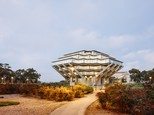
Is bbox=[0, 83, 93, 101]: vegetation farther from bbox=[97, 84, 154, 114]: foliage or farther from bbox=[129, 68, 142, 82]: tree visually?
bbox=[129, 68, 142, 82]: tree

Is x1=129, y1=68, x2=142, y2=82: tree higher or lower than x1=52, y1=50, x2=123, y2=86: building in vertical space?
lower

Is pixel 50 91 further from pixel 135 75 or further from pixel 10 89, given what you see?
pixel 135 75

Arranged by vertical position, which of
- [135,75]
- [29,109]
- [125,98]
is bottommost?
[29,109]

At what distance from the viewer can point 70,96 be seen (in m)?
21.3

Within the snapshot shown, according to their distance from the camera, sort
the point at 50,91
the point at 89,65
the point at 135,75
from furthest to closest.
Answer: the point at 135,75
the point at 89,65
the point at 50,91

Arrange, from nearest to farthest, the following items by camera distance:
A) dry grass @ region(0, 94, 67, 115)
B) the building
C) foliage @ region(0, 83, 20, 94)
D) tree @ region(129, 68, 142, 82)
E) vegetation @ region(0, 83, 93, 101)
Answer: dry grass @ region(0, 94, 67, 115) < vegetation @ region(0, 83, 93, 101) < foliage @ region(0, 83, 20, 94) < the building < tree @ region(129, 68, 142, 82)

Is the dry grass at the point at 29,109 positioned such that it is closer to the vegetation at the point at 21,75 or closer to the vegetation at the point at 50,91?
the vegetation at the point at 50,91

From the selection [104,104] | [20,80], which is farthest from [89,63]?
[104,104]

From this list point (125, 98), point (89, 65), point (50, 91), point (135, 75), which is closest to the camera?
point (125, 98)

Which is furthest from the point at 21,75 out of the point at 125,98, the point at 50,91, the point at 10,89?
the point at 125,98

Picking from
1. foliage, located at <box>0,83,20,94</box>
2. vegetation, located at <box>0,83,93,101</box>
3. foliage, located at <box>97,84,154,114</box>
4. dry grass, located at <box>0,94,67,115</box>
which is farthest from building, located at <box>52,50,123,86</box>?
foliage, located at <box>97,84,154,114</box>

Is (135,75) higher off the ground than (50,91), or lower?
higher

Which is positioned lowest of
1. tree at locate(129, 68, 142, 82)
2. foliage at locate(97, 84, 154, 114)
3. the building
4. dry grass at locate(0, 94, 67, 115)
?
dry grass at locate(0, 94, 67, 115)

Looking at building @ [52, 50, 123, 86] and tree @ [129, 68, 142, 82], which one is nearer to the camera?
building @ [52, 50, 123, 86]
